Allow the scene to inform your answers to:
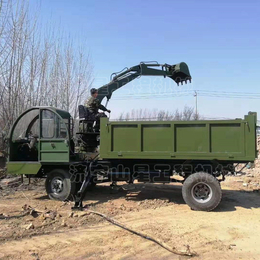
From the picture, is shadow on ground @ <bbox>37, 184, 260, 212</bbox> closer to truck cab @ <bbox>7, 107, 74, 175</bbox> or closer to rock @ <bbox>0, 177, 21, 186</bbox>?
truck cab @ <bbox>7, 107, 74, 175</bbox>

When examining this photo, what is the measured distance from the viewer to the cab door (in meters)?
7.06

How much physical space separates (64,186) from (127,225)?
8.14ft

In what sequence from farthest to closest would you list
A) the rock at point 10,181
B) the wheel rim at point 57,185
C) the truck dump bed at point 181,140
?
the rock at point 10,181 → the wheel rim at point 57,185 → the truck dump bed at point 181,140

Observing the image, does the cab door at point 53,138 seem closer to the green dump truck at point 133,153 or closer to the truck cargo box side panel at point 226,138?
the green dump truck at point 133,153

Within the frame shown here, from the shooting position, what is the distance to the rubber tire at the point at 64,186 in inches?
282

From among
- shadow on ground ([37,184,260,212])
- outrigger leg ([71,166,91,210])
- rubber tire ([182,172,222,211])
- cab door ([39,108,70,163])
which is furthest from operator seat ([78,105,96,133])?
rubber tire ([182,172,222,211])

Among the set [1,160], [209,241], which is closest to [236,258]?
[209,241]

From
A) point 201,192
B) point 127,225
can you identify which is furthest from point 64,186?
point 201,192

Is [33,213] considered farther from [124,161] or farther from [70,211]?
[124,161]

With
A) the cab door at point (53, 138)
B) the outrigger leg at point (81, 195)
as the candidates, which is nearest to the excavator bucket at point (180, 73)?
the cab door at point (53, 138)

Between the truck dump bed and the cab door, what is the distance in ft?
3.08

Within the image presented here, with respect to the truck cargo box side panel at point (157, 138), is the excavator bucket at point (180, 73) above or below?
above

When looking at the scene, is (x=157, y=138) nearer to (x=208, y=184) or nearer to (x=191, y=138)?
(x=191, y=138)

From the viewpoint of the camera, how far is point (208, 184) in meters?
6.51
